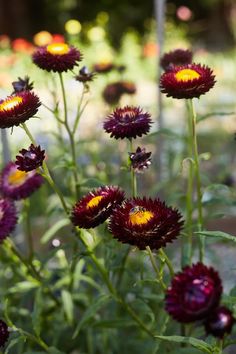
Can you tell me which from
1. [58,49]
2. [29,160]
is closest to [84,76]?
[58,49]

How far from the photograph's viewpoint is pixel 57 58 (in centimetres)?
168

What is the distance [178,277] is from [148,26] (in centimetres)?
884

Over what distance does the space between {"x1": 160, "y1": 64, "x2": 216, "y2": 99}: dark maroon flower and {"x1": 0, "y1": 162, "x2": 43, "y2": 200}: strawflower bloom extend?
63 cm

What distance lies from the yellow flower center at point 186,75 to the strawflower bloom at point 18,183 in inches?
25.4

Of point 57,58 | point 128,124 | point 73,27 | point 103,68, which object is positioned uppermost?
point 73,27

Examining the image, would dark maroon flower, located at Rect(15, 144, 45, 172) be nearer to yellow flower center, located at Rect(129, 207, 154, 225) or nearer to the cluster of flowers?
the cluster of flowers

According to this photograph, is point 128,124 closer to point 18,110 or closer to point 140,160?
point 140,160

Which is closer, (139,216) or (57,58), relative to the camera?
(139,216)

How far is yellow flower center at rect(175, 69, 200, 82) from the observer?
57.4 inches

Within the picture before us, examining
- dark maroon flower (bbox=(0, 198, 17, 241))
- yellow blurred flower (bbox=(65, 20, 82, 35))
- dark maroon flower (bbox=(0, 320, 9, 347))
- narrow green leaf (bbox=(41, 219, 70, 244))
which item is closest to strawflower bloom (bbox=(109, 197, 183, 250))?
dark maroon flower (bbox=(0, 320, 9, 347))

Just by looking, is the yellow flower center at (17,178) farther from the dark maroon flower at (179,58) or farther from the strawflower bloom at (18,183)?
the dark maroon flower at (179,58)

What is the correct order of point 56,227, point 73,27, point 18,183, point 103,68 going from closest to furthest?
point 18,183 < point 56,227 < point 103,68 < point 73,27

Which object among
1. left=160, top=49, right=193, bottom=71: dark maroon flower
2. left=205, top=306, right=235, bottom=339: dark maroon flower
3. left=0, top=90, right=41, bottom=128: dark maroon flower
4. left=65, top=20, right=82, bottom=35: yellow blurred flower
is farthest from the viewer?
left=65, top=20, right=82, bottom=35: yellow blurred flower

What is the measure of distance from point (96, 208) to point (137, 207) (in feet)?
0.44
